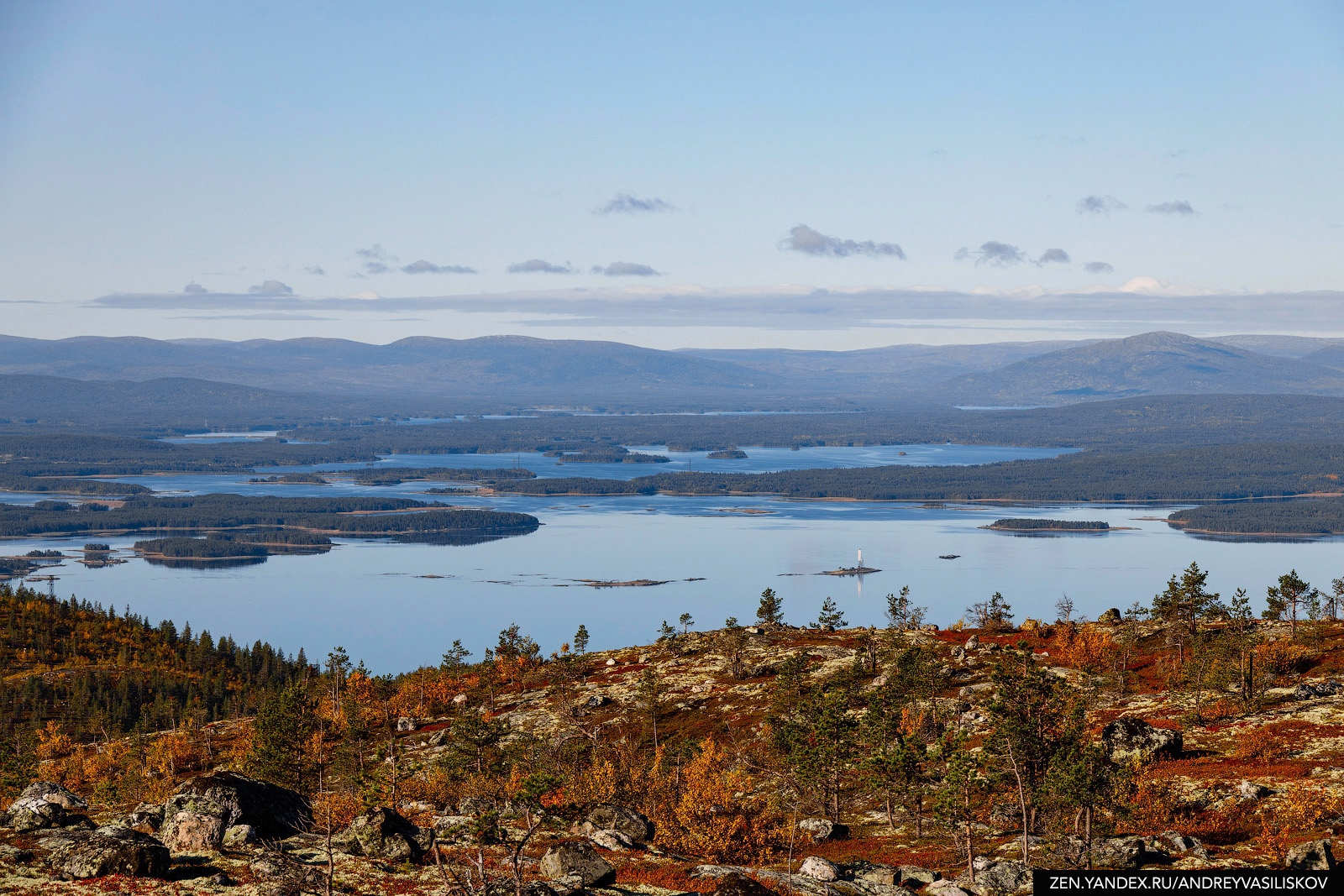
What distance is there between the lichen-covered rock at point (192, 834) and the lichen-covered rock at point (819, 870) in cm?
1880

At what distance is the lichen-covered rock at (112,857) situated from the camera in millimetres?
32656

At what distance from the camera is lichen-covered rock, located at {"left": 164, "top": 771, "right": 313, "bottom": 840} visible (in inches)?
1513

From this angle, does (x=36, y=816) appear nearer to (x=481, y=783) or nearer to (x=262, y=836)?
(x=262, y=836)

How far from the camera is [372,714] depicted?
10631cm

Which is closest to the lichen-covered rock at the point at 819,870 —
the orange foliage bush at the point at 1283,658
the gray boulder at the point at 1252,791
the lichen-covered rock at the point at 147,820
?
the gray boulder at the point at 1252,791

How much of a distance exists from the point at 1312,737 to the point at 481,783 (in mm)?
41156

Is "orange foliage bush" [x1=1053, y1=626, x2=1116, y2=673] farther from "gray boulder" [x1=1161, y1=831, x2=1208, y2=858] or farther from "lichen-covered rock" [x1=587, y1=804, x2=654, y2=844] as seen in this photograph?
"lichen-covered rock" [x1=587, y1=804, x2=654, y2=844]

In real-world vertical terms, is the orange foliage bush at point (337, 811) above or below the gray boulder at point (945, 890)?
below

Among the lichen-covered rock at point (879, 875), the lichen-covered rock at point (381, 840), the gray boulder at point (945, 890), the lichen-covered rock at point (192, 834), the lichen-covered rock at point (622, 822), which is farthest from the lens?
the lichen-covered rock at point (622, 822)

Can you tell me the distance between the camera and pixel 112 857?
1292 inches

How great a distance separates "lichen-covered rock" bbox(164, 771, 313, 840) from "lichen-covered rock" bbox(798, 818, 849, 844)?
2021 centimetres

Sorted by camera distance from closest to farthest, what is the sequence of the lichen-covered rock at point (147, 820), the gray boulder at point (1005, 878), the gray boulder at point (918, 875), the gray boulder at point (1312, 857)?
the gray boulder at point (1312, 857), the gray boulder at point (1005, 878), the gray boulder at point (918, 875), the lichen-covered rock at point (147, 820)

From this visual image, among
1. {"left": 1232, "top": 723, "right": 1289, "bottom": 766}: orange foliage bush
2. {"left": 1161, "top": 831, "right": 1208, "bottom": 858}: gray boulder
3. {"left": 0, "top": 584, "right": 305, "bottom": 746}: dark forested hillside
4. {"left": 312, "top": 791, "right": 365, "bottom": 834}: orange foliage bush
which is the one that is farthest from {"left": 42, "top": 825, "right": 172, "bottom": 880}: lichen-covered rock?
{"left": 0, "top": 584, "right": 305, "bottom": 746}: dark forested hillside

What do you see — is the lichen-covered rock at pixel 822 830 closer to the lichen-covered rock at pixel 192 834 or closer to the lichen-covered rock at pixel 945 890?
the lichen-covered rock at pixel 945 890
